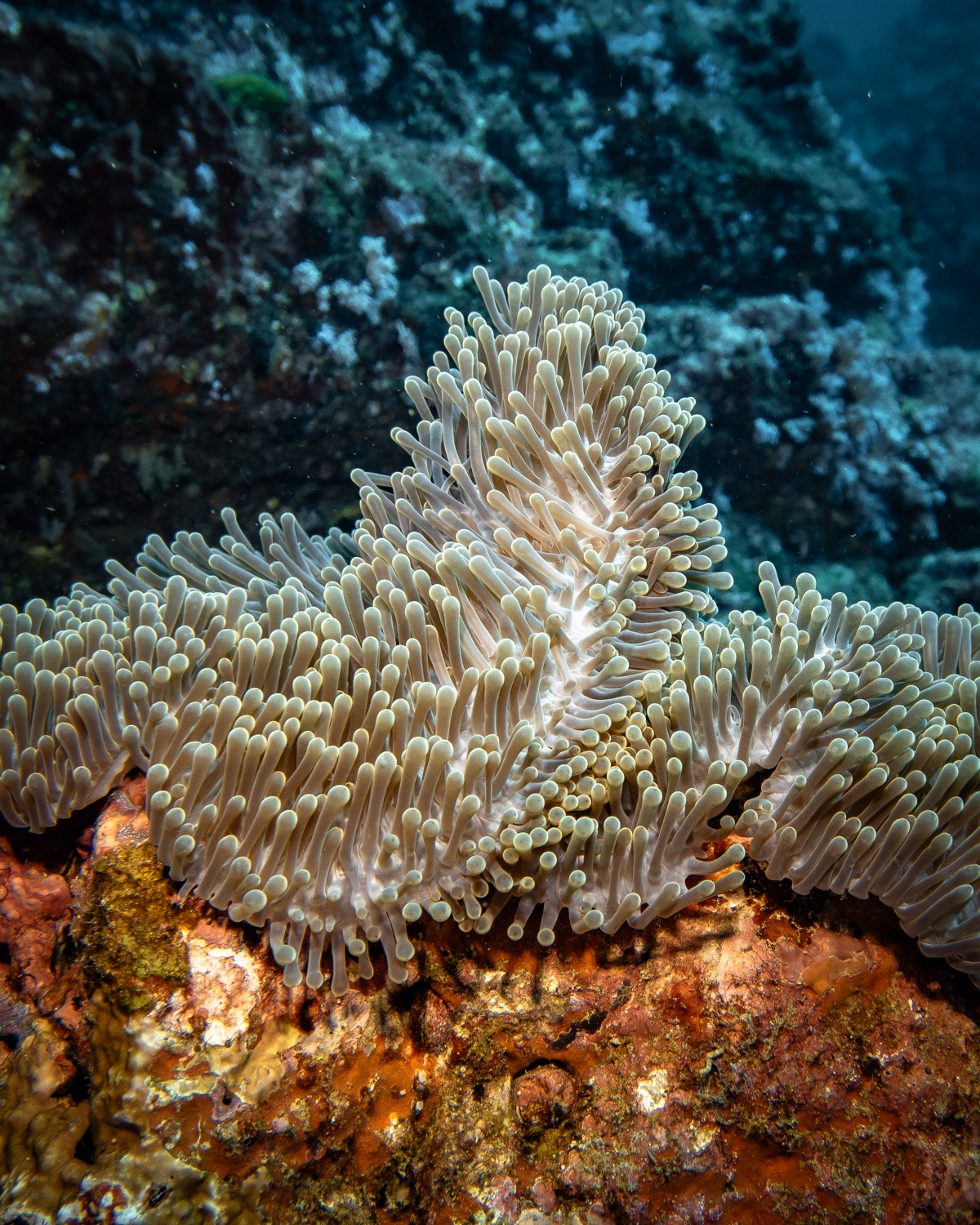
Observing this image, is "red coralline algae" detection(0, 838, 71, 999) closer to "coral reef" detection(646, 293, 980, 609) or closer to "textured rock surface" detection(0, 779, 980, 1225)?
"textured rock surface" detection(0, 779, 980, 1225)

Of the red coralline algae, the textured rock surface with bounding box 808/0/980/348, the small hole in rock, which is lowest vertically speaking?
the small hole in rock

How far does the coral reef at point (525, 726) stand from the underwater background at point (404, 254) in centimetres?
252

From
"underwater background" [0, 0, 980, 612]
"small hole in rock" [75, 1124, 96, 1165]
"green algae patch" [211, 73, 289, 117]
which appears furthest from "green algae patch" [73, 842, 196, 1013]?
"green algae patch" [211, 73, 289, 117]

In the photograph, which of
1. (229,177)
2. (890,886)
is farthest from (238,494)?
(890,886)

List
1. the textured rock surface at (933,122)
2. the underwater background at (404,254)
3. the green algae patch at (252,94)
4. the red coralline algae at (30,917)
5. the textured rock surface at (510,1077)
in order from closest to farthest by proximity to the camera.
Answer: the textured rock surface at (510,1077)
the red coralline algae at (30,917)
the underwater background at (404,254)
the green algae patch at (252,94)
the textured rock surface at (933,122)

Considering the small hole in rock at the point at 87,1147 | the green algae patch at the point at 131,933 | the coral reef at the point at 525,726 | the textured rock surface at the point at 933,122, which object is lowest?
the small hole in rock at the point at 87,1147

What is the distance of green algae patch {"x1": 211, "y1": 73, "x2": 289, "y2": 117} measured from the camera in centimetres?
463

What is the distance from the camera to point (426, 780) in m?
1.81

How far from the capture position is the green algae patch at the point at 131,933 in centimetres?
183

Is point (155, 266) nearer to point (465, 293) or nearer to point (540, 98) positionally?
point (465, 293)

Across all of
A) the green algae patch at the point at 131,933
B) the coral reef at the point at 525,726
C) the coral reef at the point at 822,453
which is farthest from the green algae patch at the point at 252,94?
the green algae patch at the point at 131,933

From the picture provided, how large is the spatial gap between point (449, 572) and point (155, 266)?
3596mm

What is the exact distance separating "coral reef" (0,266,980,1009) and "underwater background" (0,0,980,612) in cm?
252

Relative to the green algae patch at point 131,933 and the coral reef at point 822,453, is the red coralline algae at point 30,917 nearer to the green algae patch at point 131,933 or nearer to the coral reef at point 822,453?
the green algae patch at point 131,933
